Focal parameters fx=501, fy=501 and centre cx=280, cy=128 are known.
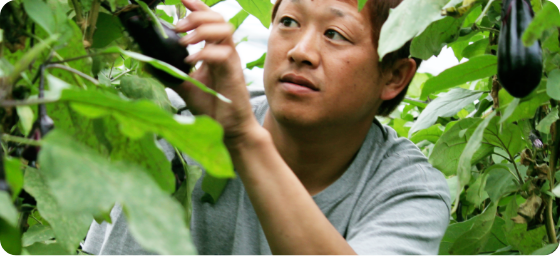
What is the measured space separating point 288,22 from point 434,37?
0.37 metres

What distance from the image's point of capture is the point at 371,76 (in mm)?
1032

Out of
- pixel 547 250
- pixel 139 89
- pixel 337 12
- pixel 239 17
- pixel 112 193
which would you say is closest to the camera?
pixel 112 193

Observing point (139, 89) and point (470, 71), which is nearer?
point (139, 89)

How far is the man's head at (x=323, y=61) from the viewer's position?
94cm

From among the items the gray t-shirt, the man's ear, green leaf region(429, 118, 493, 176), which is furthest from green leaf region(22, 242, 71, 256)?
the man's ear

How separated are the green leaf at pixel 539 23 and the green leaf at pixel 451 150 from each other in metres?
0.43

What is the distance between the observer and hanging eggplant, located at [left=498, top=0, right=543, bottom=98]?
53cm

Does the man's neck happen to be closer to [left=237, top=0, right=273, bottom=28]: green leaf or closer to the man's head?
the man's head

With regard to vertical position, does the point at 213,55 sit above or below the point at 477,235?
above

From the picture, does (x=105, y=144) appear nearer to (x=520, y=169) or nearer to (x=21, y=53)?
(x=21, y=53)

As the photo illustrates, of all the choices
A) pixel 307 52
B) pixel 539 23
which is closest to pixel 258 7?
pixel 307 52

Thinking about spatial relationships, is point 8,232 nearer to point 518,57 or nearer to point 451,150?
point 518,57

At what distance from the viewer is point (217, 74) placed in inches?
25.5

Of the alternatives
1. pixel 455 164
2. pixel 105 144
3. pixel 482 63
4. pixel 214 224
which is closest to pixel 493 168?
pixel 455 164
